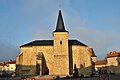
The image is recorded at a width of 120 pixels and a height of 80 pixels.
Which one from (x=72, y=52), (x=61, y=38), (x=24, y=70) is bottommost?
(x=24, y=70)

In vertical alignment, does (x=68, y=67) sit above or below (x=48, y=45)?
below

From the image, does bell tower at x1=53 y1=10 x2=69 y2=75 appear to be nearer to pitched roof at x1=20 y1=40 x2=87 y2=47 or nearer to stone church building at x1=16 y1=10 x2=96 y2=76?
stone church building at x1=16 y1=10 x2=96 y2=76

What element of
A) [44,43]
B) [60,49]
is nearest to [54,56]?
[60,49]

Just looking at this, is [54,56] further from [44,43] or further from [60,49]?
[44,43]

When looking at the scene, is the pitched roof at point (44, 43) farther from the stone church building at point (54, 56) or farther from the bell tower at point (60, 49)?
the bell tower at point (60, 49)

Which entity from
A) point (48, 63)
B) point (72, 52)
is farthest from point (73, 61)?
point (48, 63)

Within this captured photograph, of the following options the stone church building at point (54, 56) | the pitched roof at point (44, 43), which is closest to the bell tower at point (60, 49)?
the stone church building at point (54, 56)

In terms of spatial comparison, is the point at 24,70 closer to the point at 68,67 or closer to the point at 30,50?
the point at 30,50

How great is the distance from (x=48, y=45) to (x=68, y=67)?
26.8 ft

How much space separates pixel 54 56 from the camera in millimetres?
49438

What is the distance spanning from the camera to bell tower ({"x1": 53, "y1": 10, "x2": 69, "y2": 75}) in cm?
4816

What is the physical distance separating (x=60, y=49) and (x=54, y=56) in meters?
2.12

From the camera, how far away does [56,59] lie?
1925 inches

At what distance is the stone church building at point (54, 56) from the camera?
4889 centimetres
